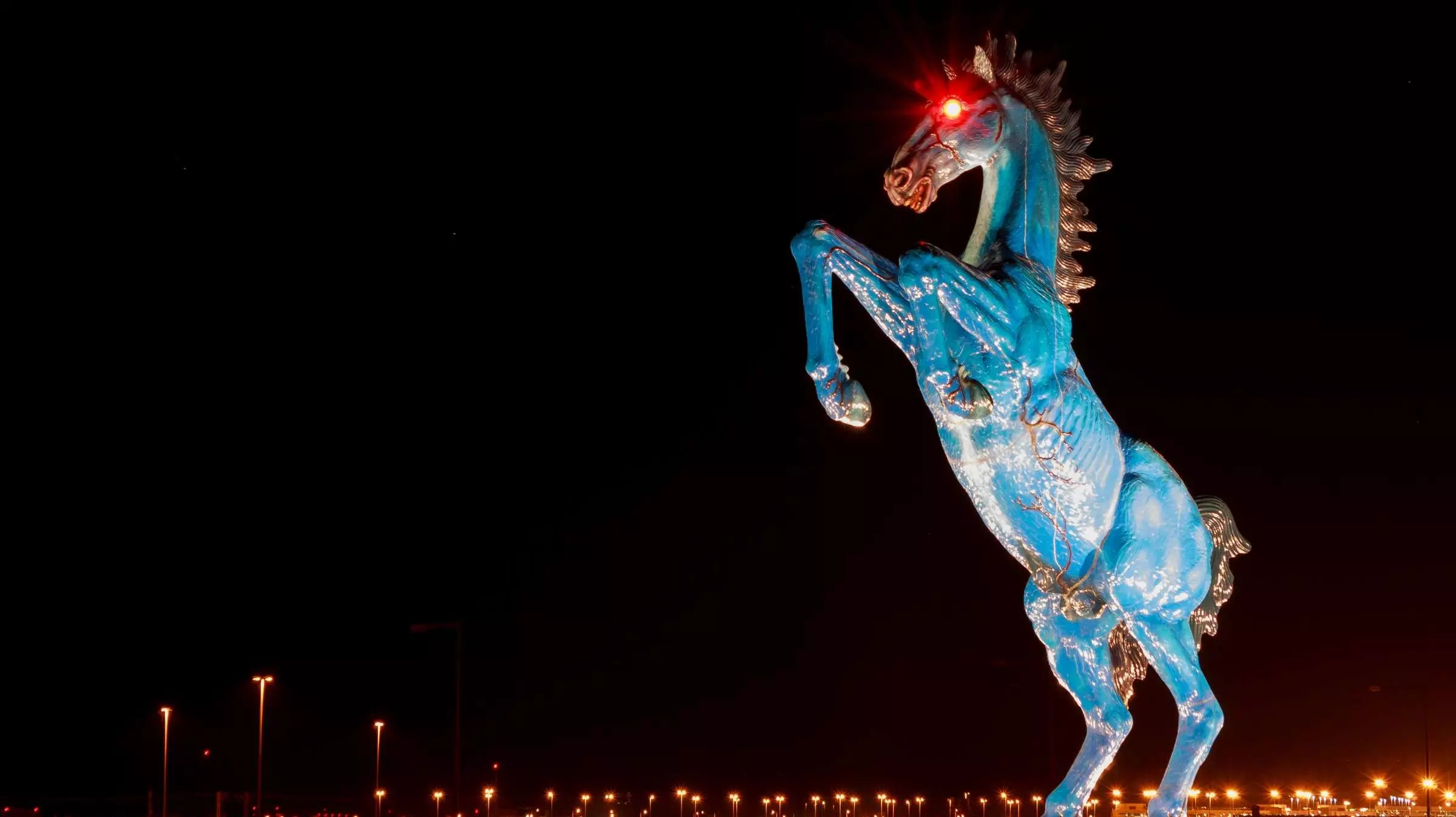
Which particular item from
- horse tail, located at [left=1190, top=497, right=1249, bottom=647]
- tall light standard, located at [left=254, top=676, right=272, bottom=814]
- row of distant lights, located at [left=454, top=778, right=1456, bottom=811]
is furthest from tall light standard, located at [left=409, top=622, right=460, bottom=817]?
horse tail, located at [left=1190, top=497, right=1249, bottom=647]

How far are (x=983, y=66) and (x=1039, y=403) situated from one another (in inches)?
71.0

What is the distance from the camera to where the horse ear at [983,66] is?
793cm

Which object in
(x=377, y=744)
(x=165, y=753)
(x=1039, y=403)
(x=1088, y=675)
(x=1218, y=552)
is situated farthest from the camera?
(x=377, y=744)

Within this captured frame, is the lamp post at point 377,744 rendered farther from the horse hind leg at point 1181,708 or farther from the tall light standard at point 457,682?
the horse hind leg at point 1181,708

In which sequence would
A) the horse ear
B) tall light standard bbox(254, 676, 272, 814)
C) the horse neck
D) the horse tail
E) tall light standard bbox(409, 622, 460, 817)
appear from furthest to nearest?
tall light standard bbox(254, 676, 272, 814) < tall light standard bbox(409, 622, 460, 817) < the horse tail < the horse ear < the horse neck

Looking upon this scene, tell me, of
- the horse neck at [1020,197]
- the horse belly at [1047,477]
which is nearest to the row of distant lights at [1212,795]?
the horse belly at [1047,477]

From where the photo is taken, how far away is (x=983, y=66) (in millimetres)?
7949

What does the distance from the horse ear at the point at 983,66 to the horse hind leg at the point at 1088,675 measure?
257cm

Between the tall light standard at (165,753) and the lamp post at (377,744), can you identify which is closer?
the tall light standard at (165,753)

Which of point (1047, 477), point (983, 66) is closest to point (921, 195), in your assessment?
point (983, 66)

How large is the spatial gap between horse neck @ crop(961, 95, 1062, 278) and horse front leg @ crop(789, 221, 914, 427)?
76cm

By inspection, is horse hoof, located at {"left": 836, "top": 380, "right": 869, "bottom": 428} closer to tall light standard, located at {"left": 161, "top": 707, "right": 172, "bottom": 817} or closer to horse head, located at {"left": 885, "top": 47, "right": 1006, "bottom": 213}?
horse head, located at {"left": 885, "top": 47, "right": 1006, "bottom": 213}

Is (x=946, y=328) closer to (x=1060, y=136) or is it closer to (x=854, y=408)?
(x=854, y=408)

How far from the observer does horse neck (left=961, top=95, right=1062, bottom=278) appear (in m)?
7.77
